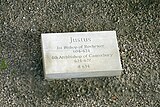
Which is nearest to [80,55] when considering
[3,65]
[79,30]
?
[79,30]

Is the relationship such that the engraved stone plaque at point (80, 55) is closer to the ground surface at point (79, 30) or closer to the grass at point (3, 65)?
the ground surface at point (79, 30)

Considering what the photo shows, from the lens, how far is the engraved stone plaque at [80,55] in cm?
234

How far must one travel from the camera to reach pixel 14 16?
101 inches

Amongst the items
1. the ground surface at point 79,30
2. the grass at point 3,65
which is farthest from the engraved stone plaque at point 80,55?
the grass at point 3,65

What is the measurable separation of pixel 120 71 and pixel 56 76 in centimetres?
41

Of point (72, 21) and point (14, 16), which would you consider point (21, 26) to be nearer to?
point (14, 16)

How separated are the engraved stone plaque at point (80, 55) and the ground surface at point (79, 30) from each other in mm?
97

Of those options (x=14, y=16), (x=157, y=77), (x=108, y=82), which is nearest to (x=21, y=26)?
(x=14, y=16)

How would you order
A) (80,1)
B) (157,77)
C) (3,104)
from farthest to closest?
1. (80,1)
2. (157,77)
3. (3,104)

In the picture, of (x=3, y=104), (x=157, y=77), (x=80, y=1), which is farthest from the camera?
(x=80, y=1)

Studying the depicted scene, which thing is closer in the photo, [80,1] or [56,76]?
[56,76]

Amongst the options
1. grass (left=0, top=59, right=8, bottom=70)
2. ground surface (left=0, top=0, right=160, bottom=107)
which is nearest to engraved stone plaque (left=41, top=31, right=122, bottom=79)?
ground surface (left=0, top=0, right=160, bottom=107)

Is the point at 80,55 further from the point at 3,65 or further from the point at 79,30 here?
the point at 3,65

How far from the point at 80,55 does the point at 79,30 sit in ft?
0.83
